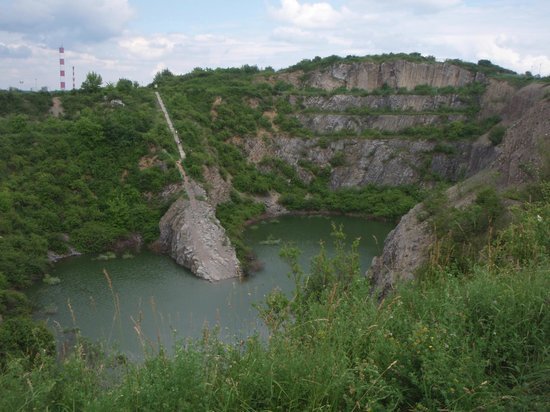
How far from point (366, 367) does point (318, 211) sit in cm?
3559

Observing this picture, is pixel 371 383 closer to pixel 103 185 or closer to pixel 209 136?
pixel 103 185

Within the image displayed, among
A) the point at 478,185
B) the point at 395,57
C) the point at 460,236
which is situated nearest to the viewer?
the point at 460,236

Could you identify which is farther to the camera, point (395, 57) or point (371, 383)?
point (395, 57)

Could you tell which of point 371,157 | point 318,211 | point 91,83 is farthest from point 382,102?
point 91,83

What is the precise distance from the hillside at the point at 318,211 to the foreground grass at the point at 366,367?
2 cm

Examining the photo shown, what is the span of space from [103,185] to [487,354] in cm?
Answer: 3069

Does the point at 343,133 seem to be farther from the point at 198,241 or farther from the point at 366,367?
the point at 366,367

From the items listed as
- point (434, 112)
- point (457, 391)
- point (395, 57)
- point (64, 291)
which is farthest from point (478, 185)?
point (395, 57)

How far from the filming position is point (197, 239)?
26.2 m

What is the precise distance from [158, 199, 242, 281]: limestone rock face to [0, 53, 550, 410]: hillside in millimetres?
282

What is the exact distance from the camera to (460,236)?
1178cm

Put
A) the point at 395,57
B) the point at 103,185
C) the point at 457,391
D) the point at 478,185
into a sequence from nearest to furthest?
the point at 457,391 → the point at 478,185 → the point at 103,185 → the point at 395,57

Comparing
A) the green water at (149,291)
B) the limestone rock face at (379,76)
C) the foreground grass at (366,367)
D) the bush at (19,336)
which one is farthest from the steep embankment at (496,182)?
the limestone rock face at (379,76)

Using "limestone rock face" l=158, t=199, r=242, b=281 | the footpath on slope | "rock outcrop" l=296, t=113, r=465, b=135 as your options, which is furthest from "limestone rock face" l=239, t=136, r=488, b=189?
"limestone rock face" l=158, t=199, r=242, b=281
